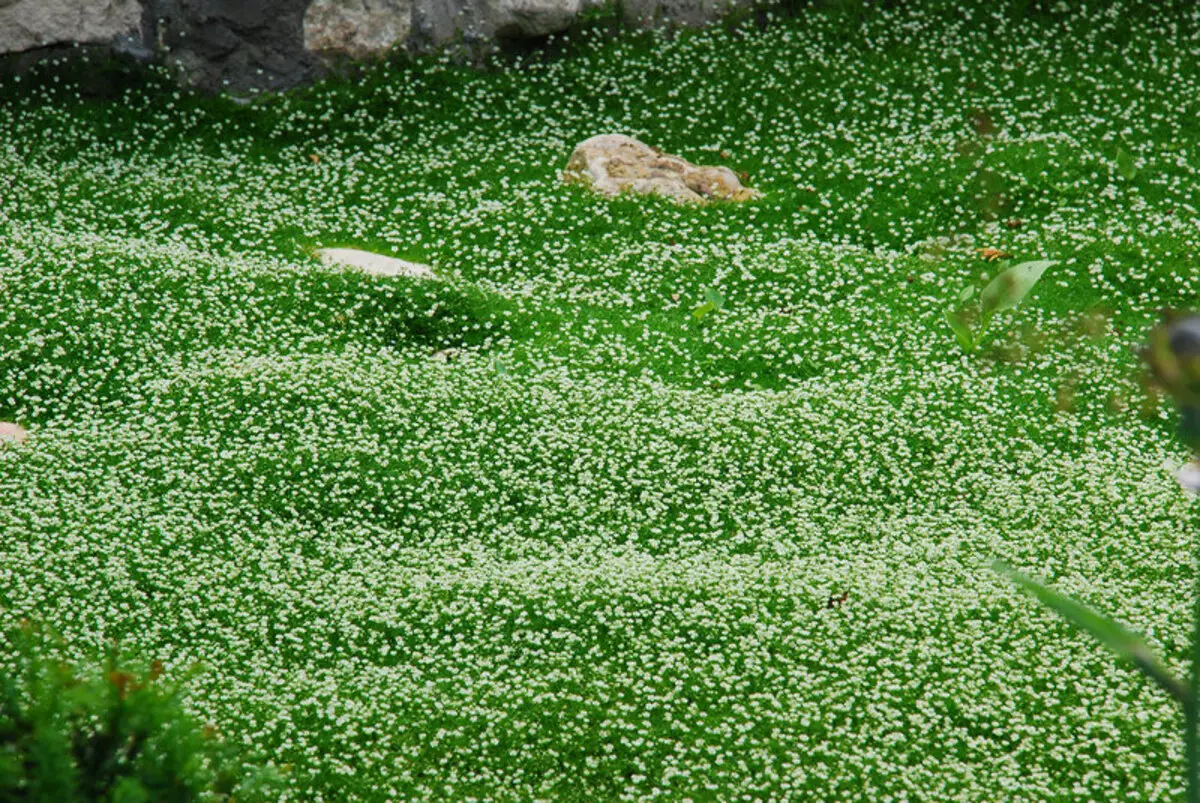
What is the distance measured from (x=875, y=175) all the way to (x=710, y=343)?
4.37 meters

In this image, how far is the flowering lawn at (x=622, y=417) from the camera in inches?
289

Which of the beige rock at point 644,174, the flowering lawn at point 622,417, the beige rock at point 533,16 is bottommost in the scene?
the flowering lawn at point 622,417

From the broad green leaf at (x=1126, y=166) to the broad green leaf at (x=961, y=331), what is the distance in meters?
4.20

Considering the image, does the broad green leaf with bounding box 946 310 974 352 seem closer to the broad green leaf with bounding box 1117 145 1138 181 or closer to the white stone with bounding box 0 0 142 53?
the broad green leaf with bounding box 1117 145 1138 181

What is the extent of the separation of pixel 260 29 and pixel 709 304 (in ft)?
28.7

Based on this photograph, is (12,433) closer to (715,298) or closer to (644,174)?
(715,298)

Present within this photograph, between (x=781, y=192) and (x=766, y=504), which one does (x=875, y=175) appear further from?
(x=766, y=504)

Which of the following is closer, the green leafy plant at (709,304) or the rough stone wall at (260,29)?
the green leafy plant at (709,304)

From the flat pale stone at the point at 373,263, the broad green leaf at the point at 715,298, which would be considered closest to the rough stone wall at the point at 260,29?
the flat pale stone at the point at 373,263

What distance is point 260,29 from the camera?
16594 millimetres

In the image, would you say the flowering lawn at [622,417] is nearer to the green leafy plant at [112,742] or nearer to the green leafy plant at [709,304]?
the green leafy plant at [709,304]

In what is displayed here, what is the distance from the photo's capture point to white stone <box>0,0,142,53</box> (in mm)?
15953

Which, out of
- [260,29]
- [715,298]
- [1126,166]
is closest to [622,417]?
[715,298]

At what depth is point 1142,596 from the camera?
8367 mm
